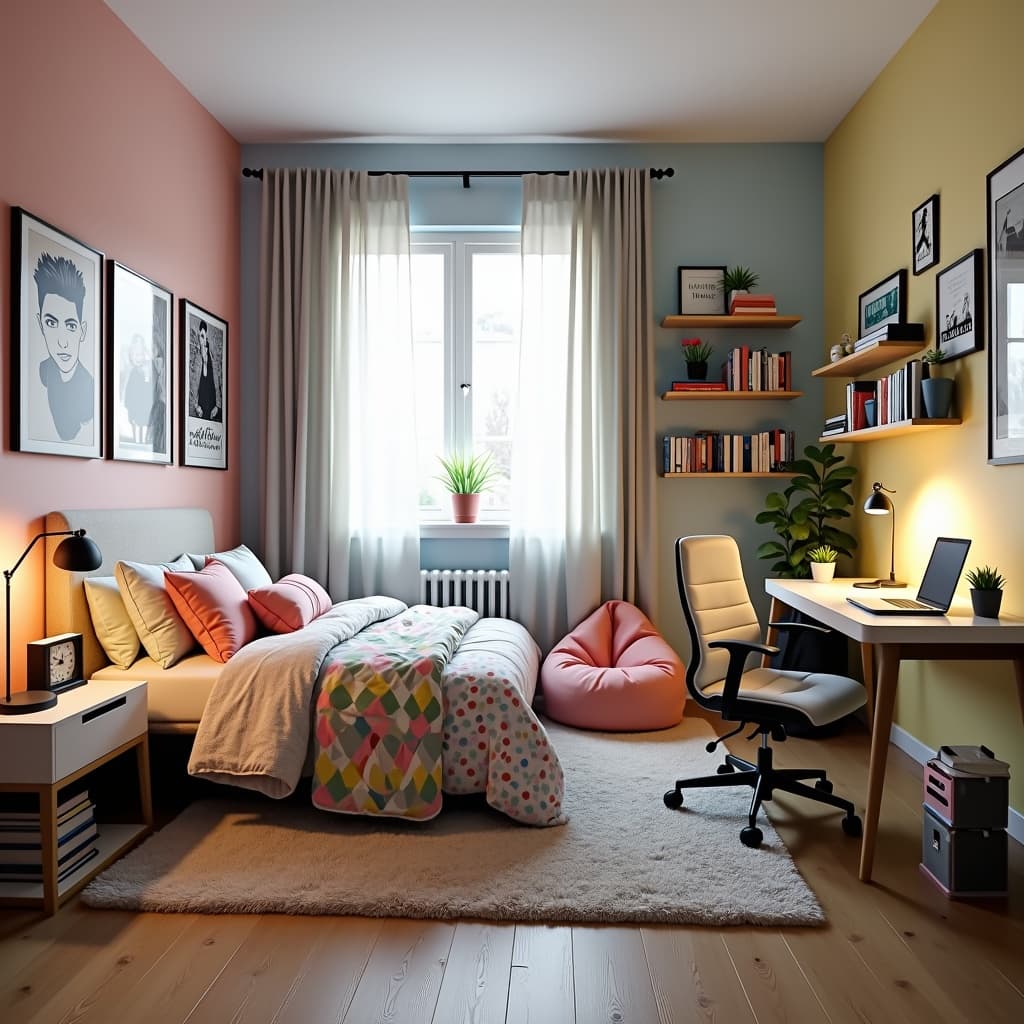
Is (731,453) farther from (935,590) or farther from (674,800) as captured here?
(674,800)

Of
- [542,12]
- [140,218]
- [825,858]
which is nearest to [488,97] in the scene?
[542,12]

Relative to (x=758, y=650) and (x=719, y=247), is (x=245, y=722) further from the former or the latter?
(x=719, y=247)

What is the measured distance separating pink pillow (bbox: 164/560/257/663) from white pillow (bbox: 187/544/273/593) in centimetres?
35

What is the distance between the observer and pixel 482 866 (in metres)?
2.51

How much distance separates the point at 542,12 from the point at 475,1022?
3623mm

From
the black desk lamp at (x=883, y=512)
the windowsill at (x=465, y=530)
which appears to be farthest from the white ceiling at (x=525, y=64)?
the windowsill at (x=465, y=530)

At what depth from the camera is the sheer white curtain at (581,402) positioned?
458 centimetres

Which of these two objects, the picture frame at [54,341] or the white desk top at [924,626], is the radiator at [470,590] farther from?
the white desk top at [924,626]

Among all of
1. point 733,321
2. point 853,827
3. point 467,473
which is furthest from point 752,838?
point 733,321

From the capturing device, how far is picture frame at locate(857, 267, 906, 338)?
12.1 feet

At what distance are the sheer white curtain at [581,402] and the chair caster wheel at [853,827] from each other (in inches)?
76.1

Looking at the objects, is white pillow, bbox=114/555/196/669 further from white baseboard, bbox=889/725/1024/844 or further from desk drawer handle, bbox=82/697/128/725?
white baseboard, bbox=889/725/1024/844

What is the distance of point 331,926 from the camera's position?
2.21 m

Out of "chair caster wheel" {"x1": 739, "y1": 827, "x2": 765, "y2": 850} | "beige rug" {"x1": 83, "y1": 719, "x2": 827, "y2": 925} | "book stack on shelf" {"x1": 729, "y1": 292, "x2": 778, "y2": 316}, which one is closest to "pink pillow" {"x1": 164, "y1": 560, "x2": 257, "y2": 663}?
"beige rug" {"x1": 83, "y1": 719, "x2": 827, "y2": 925}
